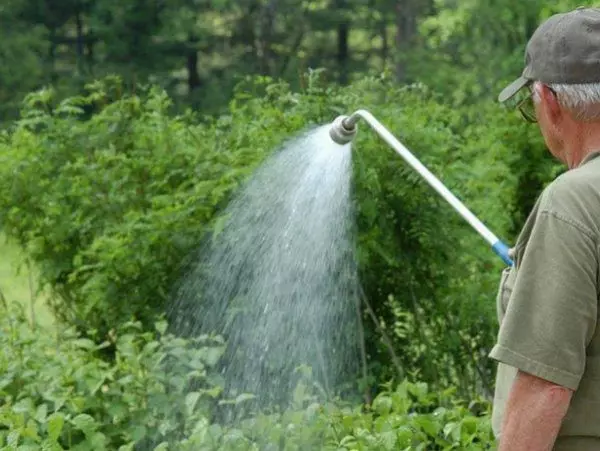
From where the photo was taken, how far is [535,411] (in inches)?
91.5

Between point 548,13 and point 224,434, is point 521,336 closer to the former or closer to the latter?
point 224,434

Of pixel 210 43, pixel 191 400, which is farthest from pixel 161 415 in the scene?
pixel 210 43

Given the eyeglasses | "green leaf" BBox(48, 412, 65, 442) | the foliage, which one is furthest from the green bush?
the eyeglasses

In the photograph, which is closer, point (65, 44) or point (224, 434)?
point (224, 434)

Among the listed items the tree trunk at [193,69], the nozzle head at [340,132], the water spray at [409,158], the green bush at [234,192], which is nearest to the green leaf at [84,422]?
Answer: the water spray at [409,158]

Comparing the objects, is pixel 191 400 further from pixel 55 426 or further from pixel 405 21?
pixel 405 21

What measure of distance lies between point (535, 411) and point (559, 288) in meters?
0.22

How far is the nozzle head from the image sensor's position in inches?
175

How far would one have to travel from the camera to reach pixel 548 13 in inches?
353

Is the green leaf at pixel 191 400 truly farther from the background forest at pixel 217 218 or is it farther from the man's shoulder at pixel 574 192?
the man's shoulder at pixel 574 192

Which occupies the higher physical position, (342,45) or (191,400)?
(191,400)

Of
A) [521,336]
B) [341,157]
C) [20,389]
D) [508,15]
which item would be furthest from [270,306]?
[508,15]

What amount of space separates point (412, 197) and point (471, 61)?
16.8m

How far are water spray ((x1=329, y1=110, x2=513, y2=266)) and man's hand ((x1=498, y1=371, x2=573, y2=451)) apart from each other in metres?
0.93
